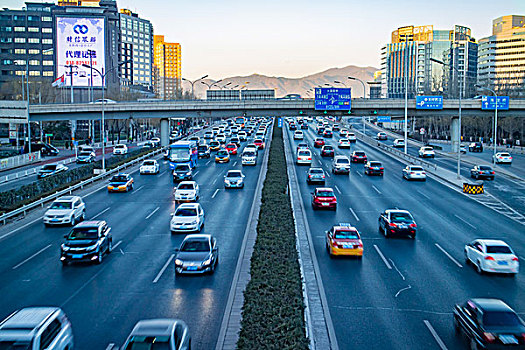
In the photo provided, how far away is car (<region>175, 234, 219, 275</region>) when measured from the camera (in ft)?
66.9

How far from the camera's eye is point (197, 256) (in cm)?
2077

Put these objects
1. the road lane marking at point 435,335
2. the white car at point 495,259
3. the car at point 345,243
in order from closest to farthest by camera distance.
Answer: the road lane marking at point 435,335
the white car at point 495,259
the car at point 345,243

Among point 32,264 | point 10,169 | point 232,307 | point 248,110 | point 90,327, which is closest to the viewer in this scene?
point 90,327

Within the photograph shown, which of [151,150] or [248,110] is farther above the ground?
[248,110]

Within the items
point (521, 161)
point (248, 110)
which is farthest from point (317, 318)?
point (521, 161)

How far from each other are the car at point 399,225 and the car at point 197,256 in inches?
391

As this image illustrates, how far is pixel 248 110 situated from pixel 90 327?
55159mm

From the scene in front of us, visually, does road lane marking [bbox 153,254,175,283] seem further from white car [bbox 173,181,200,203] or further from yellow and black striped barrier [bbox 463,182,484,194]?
yellow and black striped barrier [bbox 463,182,484,194]

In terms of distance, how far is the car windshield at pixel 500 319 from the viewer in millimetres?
13383

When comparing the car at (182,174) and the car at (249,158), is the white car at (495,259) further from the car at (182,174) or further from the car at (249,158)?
the car at (249,158)

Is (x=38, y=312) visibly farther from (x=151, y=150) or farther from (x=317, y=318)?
(x=151, y=150)

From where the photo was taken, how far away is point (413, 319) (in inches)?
635

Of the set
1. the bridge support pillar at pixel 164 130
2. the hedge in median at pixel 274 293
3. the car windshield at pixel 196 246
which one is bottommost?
the hedge in median at pixel 274 293

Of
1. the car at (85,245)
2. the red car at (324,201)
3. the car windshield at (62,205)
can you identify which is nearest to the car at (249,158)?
the red car at (324,201)
